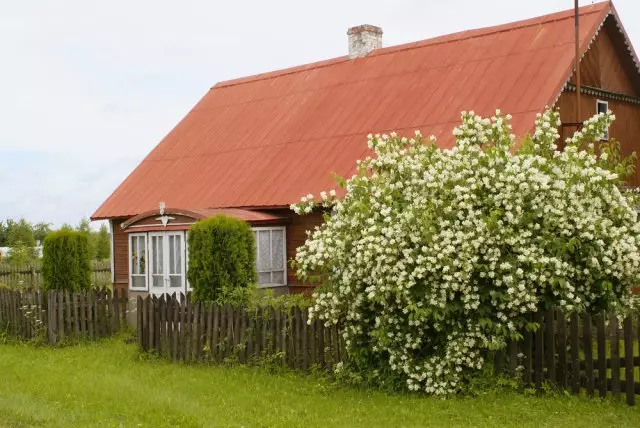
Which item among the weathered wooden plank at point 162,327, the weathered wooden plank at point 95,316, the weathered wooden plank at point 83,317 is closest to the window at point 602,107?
the weathered wooden plank at point 162,327

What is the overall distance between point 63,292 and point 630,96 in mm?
14856

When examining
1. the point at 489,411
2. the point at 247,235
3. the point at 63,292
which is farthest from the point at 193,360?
the point at 489,411

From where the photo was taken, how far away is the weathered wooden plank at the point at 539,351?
11445mm

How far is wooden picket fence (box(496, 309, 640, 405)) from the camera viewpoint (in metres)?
10.9

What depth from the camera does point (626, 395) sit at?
10891 millimetres

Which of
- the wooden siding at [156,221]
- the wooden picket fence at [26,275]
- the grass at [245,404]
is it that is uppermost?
the wooden siding at [156,221]

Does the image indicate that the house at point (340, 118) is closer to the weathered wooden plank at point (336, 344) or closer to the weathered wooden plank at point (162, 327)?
the weathered wooden plank at point (162, 327)

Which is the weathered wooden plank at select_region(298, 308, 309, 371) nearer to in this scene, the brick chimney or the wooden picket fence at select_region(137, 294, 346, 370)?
the wooden picket fence at select_region(137, 294, 346, 370)

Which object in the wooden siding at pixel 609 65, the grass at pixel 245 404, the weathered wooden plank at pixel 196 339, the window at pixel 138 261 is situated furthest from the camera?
the window at pixel 138 261

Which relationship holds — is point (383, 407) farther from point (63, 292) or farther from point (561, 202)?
point (63, 292)

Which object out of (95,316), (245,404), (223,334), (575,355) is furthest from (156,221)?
(575,355)

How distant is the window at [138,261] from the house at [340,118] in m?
0.03

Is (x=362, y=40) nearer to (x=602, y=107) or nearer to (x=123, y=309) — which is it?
(x=602, y=107)

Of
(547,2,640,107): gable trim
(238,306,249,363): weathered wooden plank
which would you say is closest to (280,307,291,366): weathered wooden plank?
(238,306,249,363): weathered wooden plank
